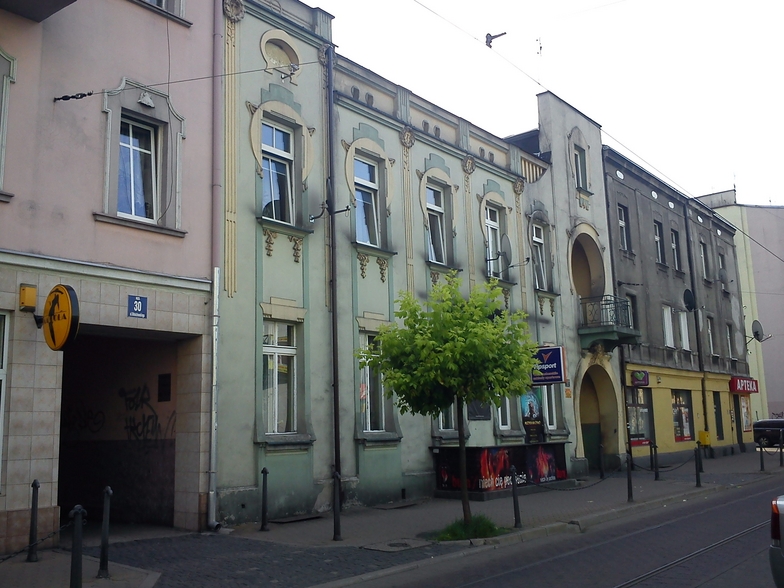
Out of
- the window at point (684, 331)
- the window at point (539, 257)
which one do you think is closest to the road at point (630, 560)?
the window at point (539, 257)

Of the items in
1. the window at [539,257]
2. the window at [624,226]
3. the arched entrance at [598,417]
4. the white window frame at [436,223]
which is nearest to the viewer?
the white window frame at [436,223]

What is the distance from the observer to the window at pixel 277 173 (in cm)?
1541

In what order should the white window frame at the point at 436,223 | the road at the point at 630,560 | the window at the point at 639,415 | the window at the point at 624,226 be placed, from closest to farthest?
the road at the point at 630,560 → the white window frame at the point at 436,223 → the window at the point at 639,415 → the window at the point at 624,226

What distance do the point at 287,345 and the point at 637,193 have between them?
2020 cm

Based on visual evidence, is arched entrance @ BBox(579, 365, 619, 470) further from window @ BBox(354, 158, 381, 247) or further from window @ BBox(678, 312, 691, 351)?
window @ BBox(354, 158, 381, 247)

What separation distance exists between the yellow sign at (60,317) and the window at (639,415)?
21.2 metres

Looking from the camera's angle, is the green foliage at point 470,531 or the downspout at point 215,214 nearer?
the green foliage at point 470,531

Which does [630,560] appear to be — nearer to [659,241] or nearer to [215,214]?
[215,214]

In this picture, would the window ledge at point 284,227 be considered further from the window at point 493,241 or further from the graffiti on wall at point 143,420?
the window at point 493,241

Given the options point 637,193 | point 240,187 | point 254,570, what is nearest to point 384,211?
point 240,187

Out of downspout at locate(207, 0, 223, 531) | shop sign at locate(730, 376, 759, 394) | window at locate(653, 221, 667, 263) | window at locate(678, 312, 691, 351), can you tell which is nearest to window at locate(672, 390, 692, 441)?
window at locate(678, 312, 691, 351)

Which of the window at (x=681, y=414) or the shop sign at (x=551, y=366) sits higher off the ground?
the shop sign at (x=551, y=366)

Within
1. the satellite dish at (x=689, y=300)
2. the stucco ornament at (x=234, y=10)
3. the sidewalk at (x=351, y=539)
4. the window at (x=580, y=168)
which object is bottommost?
the sidewalk at (x=351, y=539)

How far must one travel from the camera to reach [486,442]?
2000cm
